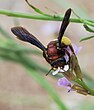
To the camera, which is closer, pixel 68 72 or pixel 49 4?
pixel 68 72

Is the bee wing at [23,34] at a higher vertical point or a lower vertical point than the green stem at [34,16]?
lower

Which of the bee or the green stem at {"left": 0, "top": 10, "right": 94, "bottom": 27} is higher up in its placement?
the green stem at {"left": 0, "top": 10, "right": 94, "bottom": 27}

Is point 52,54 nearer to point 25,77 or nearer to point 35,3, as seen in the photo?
point 25,77

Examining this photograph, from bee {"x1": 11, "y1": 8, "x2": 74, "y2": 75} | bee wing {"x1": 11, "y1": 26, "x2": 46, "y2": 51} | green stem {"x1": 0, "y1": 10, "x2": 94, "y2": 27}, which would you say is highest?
green stem {"x1": 0, "y1": 10, "x2": 94, "y2": 27}

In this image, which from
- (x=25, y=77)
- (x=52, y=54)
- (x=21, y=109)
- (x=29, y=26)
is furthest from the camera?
(x=29, y=26)

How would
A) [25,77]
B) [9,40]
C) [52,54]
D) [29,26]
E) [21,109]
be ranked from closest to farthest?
[52,54] < [9,40] < [21,109] < [25,77] < [29,26]

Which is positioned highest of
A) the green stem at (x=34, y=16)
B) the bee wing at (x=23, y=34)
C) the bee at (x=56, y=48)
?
the green stem at (x=34, y=16)

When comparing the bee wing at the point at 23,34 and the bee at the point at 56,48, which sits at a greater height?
the bee wing at the point at 23,34

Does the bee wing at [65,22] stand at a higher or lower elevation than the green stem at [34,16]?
lower

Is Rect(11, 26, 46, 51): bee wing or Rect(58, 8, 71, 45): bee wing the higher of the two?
Rect(11, 26, 46, 51): bee wing

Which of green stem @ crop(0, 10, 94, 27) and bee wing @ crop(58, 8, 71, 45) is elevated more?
green stem @ crop(0, 10, 94, 27)

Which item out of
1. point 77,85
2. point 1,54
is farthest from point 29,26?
point 77,85
